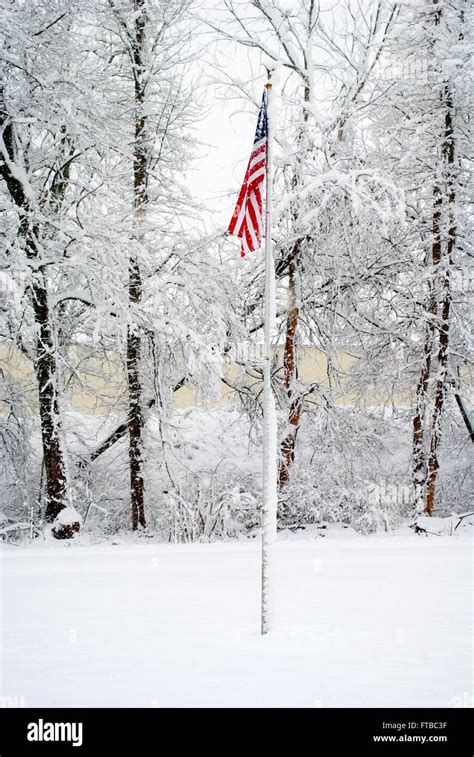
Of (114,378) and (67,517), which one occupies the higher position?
(114,378)

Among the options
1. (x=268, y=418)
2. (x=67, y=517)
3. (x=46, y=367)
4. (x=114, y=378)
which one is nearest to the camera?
(x=268, y=418)

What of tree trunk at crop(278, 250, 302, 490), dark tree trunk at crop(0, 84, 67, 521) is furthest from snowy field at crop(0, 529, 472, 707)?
tree trunk at crop(278, 250, 302, 490)

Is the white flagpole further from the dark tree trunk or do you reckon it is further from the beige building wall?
the beige building wall

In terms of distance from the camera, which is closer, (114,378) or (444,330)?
(444,330)

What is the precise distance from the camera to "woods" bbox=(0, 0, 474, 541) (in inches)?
459

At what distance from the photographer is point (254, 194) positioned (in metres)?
5.52

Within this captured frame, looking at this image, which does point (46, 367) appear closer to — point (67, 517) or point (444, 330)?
point (67, 517)

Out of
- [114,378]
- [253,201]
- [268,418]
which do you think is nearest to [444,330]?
[114,378]

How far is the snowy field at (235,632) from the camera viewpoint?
160 inches

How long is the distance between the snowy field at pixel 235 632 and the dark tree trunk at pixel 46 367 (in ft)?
13.2

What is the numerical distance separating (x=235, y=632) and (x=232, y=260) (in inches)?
381

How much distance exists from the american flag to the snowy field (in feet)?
10.6
